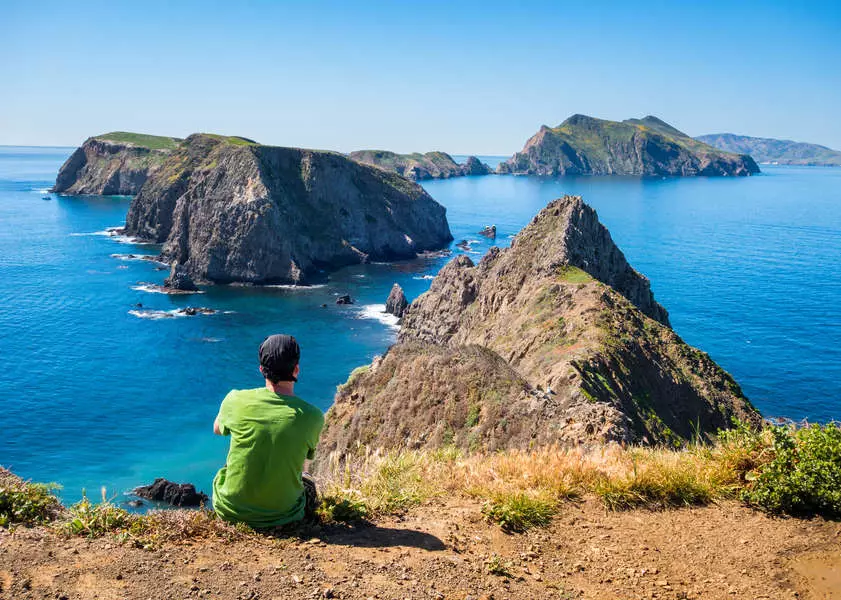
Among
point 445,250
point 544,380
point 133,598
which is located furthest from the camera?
point 445,250

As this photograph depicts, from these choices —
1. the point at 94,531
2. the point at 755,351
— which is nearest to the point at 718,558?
the point at 94,531

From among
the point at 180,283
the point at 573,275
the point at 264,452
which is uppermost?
the point at 264,452

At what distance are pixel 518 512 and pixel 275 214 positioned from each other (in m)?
112

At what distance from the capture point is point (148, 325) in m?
82.6

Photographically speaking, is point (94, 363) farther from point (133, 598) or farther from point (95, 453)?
point (133, 598)

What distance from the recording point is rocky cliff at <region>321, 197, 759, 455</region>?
65.5 ft

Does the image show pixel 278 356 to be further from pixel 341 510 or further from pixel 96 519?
pixel 96 519

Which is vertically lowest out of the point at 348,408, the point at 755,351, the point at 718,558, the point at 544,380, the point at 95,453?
the point at 95,453

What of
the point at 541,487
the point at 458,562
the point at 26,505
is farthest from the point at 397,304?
the point at 458,562

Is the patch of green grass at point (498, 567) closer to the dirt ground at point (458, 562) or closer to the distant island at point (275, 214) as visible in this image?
the dirt ground at point (458, 562)

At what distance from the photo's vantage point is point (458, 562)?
26.1 feet

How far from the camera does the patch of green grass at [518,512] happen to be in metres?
9.10

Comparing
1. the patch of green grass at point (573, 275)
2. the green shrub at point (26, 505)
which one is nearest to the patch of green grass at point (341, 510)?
the green shrub at point (26, 505)

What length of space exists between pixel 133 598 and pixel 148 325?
83.1m
